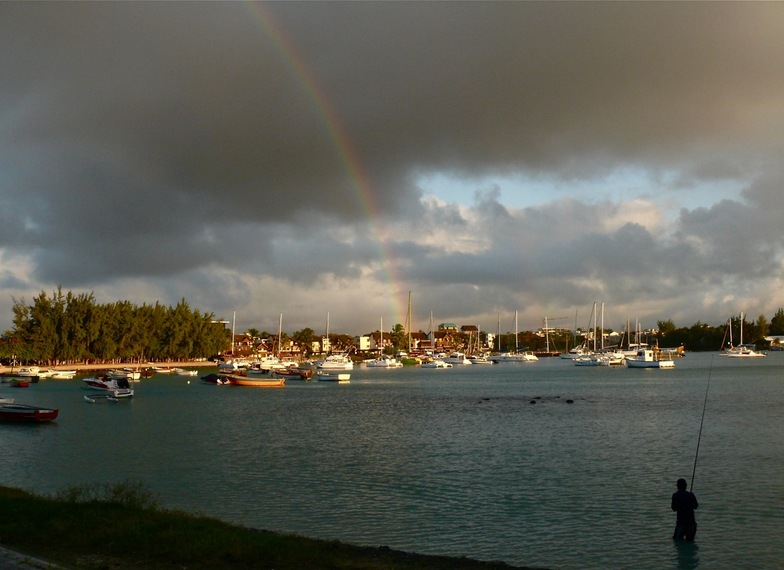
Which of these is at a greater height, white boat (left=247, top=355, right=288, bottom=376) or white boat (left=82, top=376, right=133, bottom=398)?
white boat (left=82, top=376, right=133, bottom=398)

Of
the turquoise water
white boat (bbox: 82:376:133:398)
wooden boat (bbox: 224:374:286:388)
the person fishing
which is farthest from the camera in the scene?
wooden boat (bbox: 224:374:286:388)

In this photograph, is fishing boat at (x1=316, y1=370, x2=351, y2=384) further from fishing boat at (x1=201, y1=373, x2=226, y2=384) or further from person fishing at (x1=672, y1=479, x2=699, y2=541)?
person fishing at (x1=672, y1=479, x2=699, y2=541)

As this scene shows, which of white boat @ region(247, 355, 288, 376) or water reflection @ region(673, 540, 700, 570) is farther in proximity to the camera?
white boat @ region(247, 355, 288, 376)

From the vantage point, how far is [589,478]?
35906 mm

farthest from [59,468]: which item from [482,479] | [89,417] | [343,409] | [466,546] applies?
[343,409]

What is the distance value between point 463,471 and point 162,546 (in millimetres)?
23259

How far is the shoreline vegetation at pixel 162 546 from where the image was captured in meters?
16.6

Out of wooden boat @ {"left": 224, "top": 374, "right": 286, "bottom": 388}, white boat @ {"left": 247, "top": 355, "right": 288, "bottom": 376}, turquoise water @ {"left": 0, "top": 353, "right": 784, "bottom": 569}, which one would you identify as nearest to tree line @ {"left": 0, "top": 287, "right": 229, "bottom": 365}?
white boat @ {"left": 247, "top": 355, "right": 288, "bottom": 376}

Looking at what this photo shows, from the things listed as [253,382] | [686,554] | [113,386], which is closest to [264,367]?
[253,382]

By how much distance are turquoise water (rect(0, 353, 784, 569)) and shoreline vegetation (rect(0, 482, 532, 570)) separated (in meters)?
4.76

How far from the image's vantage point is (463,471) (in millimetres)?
38594

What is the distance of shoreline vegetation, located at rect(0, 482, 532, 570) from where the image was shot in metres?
16.6

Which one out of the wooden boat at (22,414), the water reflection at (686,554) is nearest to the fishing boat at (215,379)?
the wooden boat at (22,414)

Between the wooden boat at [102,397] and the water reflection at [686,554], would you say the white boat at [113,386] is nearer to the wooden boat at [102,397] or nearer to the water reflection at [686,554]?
the wooden boat at [102,397]
